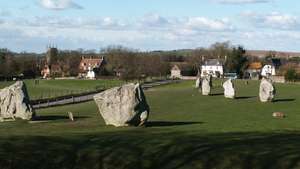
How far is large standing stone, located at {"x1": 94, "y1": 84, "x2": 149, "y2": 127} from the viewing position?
32188 mm

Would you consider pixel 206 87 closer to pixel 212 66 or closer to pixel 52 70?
pixel 212 66

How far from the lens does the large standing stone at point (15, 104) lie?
129ft

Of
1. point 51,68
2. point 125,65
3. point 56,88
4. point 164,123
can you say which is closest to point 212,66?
point 125,65

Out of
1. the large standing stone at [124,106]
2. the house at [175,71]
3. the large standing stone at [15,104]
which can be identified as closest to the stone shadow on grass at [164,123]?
the large standing stone at [124,106]

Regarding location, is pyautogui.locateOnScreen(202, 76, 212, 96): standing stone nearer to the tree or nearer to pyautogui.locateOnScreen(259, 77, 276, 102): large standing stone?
pyautogui.locateOnScreen(259, 77, 276, 102): large standing stone

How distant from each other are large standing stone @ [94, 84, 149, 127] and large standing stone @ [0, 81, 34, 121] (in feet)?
27.6

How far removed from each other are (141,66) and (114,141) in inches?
5596

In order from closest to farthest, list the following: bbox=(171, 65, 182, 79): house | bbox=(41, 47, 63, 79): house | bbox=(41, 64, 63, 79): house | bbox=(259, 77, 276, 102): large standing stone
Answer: bbox=(259, 77, 276, 102): large standing stone
bbox=(171, 65, 182, 79): house
bbox=(41, 64, 63, 79): house
bbox=(41, 47, 63, 79): house

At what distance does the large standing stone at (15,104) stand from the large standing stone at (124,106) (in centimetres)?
842

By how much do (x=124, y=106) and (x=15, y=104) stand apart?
1057cm

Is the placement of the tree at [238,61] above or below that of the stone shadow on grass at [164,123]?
above

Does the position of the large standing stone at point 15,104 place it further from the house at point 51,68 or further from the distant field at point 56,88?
the house at point 51,68

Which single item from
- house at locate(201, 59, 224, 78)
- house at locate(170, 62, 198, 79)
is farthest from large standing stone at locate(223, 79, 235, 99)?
house at locate(201, 59, 224, 78)

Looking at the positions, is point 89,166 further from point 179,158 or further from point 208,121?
point 208,121
